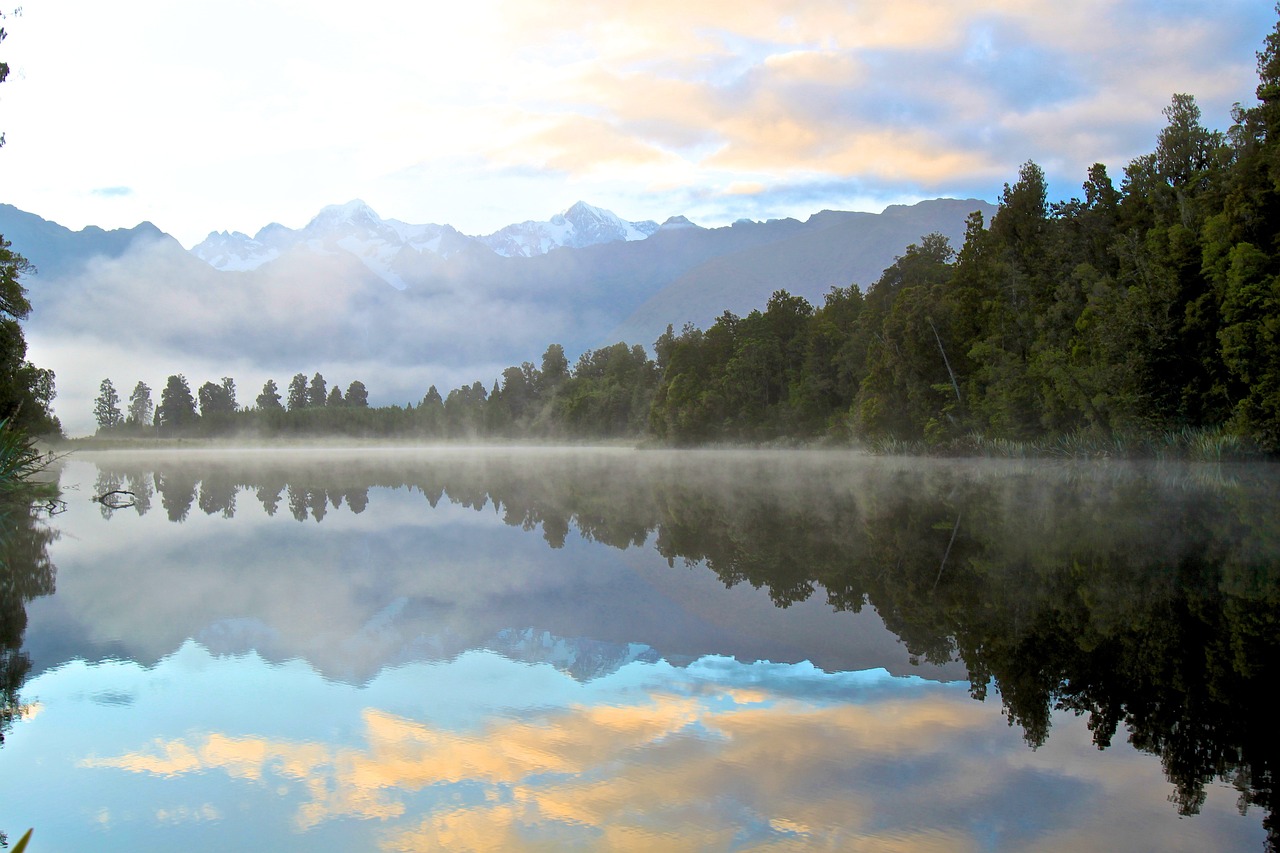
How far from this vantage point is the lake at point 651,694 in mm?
4043

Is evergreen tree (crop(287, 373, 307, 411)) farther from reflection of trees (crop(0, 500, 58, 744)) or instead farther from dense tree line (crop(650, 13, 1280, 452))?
reflection of trees (crop(0, 500, 58, 744))

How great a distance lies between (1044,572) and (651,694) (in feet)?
19.8

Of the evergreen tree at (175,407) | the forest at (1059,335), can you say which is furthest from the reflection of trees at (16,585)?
the evergreen tree at (175,407)

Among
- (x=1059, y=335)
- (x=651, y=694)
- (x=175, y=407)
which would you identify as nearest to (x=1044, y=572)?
(x=651, y=694)

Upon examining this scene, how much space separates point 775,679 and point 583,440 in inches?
4256

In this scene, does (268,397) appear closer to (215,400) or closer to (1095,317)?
(215,400)

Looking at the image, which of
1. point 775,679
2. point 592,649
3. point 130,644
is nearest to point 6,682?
point 130,644

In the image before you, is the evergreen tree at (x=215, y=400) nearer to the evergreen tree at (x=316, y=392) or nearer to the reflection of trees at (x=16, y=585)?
the evergreen tree at (x=316, y=392)

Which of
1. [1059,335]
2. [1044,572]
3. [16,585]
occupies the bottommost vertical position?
[16,585]

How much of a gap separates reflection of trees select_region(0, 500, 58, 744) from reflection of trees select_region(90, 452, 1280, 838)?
11.1 ft

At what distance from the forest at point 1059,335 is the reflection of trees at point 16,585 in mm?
30914

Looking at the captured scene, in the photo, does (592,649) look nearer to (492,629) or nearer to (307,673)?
(492,629)

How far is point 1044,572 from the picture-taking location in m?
10.1

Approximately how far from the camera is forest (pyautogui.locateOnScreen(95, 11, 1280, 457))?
29.6 m
